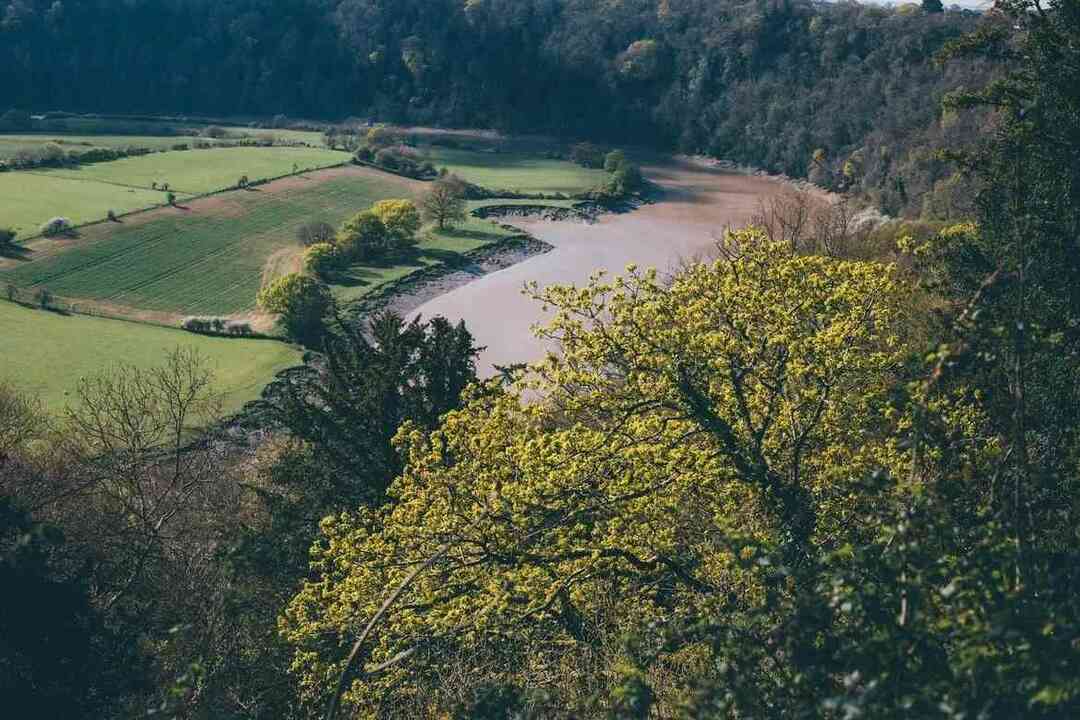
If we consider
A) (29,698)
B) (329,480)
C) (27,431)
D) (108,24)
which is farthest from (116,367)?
(108,24)

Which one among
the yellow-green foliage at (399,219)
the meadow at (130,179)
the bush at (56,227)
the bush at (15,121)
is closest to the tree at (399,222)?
the yellow-green foliage at (399,219)

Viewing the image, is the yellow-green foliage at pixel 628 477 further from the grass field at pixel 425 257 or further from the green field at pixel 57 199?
the green field at pixel 57 199

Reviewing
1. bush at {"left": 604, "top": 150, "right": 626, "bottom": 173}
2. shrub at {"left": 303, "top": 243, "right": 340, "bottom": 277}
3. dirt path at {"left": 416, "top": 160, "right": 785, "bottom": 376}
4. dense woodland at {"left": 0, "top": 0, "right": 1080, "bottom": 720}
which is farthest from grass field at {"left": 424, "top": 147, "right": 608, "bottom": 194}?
dense woodland at {"left": 0, "top": 0, "right": 1080, "bottom": 720}

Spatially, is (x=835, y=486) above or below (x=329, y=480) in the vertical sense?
above

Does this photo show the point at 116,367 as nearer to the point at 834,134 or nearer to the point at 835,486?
the point at 835,486

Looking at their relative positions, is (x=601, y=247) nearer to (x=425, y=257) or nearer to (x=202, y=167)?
(x=425, y=257)

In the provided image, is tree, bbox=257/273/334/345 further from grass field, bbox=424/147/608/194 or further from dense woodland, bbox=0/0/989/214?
dense woodland, bbox=0/0/989/214

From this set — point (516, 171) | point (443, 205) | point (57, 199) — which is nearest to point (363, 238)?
point (443, 205)
